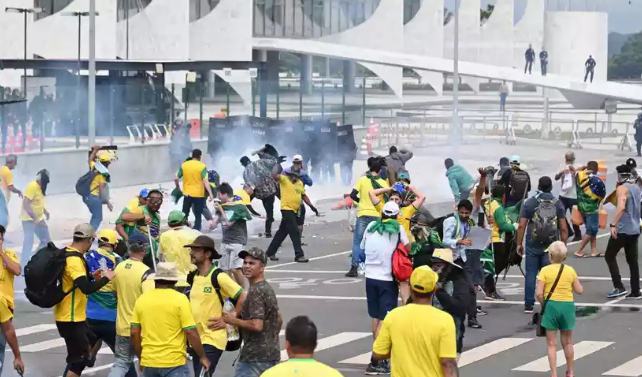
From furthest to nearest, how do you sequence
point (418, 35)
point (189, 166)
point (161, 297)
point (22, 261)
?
point (418, 35), point (189, 166), point (22, 261), point (161, 297)

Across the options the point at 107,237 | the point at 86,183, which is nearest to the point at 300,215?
the point at 86,183

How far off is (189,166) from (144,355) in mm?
12566

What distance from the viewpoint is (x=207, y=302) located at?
33.4 ft

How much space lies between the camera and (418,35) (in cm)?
10150

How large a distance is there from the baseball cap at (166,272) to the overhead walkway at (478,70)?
179ft

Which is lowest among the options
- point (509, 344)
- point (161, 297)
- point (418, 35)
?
point (509, 344)

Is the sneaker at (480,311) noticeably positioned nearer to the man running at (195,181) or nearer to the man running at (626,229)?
the man running at (626,229)

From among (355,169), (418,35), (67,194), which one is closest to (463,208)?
(67,194)

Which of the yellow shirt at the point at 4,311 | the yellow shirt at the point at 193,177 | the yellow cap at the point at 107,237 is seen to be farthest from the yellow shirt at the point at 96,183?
the yellow shirt at the point at 4,311

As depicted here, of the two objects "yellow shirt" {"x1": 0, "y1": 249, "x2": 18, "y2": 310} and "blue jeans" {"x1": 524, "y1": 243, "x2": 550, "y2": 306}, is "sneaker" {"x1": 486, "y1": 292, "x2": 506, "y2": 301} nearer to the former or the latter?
"blue jeans" {"x1": 524, "y1": 243, "x2": 550, "y2": 306}

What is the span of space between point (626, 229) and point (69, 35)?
162ft

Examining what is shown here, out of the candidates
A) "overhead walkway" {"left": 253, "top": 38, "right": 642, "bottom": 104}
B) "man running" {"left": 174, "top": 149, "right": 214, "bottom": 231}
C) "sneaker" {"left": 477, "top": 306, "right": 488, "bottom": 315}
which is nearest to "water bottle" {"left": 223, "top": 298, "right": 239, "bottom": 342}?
"sneaker" {"left": 477, "top": 306, "right": 488, "bottom": 315}

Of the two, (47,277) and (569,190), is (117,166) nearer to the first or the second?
(569,190)

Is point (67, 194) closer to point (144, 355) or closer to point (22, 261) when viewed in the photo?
point (22, 261)
